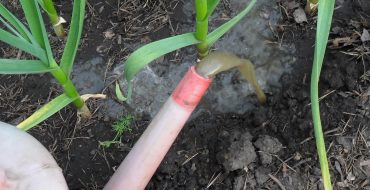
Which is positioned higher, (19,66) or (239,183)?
(19,66)

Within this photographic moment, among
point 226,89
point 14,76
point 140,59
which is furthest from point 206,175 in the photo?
point 14,76

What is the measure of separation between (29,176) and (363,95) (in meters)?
0.95

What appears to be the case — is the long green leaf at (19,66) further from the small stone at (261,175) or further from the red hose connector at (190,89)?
the small stone at (261,175)

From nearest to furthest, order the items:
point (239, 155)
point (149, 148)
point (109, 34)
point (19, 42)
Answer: point (19, 42) < point (149, 148) < point (239, 155) < point (109, 34)

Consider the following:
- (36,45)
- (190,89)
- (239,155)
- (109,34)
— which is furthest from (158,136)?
(109,34)

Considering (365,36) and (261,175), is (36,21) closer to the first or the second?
(261,175)

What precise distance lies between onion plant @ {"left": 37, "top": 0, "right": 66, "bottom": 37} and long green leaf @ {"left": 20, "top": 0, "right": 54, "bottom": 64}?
282 millimetres

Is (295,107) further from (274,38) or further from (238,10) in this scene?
(238,10)

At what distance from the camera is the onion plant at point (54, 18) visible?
1.44 meters

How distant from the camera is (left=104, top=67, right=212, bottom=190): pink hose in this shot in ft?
3.96

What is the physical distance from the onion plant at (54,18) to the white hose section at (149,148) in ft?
1.64

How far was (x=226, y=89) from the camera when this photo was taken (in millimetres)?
1521

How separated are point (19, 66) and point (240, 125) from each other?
641 mm

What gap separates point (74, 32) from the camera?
1242mm
